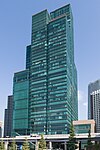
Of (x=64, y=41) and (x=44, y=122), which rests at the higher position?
(x=64, y=41)

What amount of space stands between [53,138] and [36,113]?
172 ft

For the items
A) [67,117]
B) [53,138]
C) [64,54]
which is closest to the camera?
[53,138]

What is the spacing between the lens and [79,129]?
186m

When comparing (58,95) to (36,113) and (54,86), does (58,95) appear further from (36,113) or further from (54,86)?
(36,113)

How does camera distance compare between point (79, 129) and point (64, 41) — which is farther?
point (64, 41)

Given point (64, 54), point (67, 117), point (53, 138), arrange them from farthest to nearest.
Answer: point (64, 54), point (67, 117), point (53, 138)

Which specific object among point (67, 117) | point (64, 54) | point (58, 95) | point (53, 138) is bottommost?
point (53, 138)

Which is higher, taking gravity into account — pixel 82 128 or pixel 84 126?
pixel 84 126

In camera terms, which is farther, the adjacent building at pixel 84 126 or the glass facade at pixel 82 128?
the glass facade at pixel 82 128

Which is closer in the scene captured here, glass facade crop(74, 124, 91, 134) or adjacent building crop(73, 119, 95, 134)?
adjacent building crop(73, 119, 95, 134)

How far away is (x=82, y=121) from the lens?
186 m

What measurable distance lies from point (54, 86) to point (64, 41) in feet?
117

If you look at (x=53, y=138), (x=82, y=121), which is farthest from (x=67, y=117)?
(x=53, y=138)

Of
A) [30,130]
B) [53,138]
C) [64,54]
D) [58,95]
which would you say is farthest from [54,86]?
[53,138]
